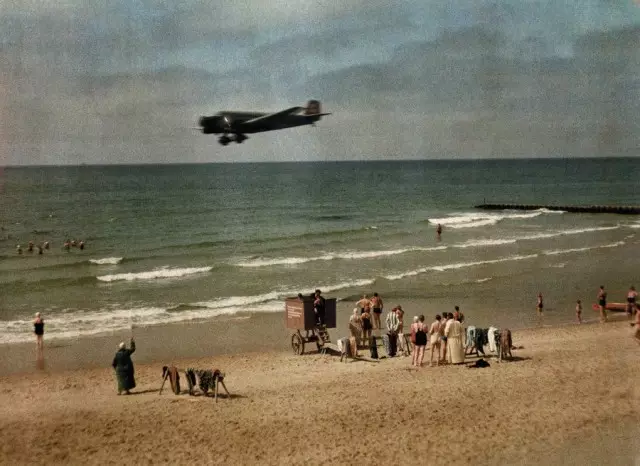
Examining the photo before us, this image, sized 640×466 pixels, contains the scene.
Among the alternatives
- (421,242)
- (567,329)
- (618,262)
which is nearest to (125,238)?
(421,242)

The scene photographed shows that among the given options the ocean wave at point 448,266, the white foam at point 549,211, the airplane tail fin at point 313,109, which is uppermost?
the airplane tail fin at point 313,109

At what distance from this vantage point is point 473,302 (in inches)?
1127

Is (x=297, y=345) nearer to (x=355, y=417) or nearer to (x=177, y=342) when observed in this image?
(x=177, y=342)

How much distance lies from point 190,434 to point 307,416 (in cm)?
224

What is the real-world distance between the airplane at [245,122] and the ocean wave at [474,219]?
39335 millimetres

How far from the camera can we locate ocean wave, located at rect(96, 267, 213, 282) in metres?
36.8

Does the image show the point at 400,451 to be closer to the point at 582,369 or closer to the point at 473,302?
the point at 582,369

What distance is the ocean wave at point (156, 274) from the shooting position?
3681 centimetres

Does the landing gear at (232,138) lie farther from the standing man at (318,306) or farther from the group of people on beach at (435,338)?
the group of people on beach at (435,338)

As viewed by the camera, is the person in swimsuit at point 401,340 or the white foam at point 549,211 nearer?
the person in swimsuit at point 401,340

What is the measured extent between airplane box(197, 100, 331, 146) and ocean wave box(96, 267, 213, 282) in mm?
14501

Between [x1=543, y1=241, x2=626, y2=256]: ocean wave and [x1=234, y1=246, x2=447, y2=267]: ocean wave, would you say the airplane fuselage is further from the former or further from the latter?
[x1=543, y1=241, x2=626, y2=256]: ocean wave

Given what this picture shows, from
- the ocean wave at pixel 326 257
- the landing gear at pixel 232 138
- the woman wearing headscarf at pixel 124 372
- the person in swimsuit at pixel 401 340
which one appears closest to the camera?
the woman wearing headscarf at pixel 124 372

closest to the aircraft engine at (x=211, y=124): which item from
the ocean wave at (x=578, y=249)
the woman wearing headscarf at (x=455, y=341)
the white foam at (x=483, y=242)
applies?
the woman wearing headscarf at (x=455, y=341)
